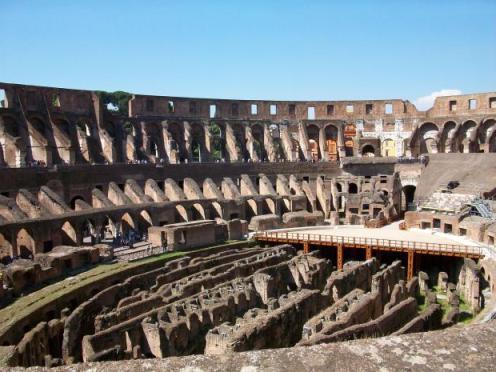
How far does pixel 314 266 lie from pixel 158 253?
9.56m

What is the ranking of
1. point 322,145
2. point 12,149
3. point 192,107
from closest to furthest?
1. point 12,149
2. point 192,107
3. point 322,145

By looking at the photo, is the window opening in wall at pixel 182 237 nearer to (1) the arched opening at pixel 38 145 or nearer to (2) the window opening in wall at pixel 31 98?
(1) the arched opening at pixel 38 145

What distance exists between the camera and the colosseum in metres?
17.1

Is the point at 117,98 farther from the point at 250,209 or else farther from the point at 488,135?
the point at 488,135

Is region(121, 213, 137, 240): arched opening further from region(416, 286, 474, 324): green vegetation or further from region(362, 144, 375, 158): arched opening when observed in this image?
region(362, 144, 375, 158): arched opening

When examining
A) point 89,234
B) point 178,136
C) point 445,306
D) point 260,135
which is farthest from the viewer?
point 260,135

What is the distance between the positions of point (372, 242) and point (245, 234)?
924 cm

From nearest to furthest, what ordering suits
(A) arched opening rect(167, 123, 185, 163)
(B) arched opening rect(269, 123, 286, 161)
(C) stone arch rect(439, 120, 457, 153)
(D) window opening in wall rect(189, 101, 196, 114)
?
(A) arched opening rect(167, 123, 185, 163) → (C) stone arch rect(439, 120, 457, 153) → (D) window opening in wall rect(189, 101, 196, 114) → (B) arched opening rect(269, 123, 286, 161)

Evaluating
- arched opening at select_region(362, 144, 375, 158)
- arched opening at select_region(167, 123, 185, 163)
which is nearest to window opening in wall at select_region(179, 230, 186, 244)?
arched opening at select_region(167, 123, 185, 163)

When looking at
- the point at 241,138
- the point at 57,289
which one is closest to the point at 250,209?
the point at 241,138

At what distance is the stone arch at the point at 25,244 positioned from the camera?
2705 cm

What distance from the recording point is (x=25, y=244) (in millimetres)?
27453

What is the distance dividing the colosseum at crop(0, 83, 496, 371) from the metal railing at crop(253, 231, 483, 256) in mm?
165

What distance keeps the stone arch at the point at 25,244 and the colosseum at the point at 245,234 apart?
166 millimetres
